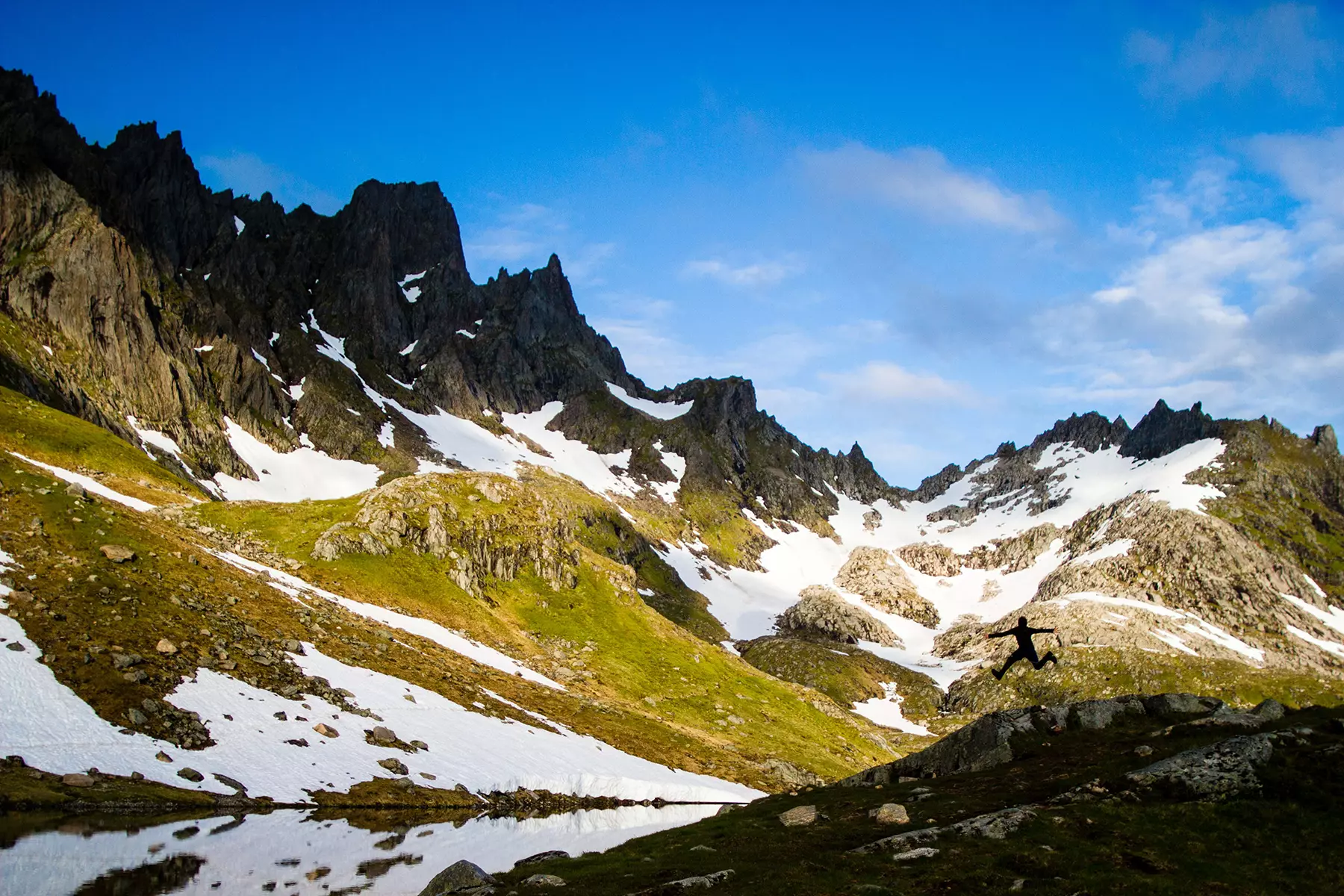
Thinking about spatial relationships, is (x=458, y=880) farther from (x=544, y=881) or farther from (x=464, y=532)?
(x=464, y=532)

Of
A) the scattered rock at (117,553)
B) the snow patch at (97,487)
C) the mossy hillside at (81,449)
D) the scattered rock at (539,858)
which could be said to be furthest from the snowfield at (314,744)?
the mossy hillside at (81,449)

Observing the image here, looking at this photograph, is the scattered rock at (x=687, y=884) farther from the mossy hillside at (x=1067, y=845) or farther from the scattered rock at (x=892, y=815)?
the scattered rock at (x=892, y=815)

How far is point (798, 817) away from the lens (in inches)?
1556

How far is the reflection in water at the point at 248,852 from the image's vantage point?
27391 millimetres

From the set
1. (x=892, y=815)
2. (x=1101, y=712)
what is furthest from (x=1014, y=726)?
(x=892, y=815)

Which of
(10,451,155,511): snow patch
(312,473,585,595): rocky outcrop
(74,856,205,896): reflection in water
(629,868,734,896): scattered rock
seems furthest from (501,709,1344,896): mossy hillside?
(312,473,585,595): rocky outcrop

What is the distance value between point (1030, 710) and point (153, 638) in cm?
5845

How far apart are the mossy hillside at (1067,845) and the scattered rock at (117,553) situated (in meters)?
47.8

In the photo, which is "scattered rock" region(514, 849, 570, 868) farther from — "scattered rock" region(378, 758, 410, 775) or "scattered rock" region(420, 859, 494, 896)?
"scattered rock" region(378, 758, 410, 775)

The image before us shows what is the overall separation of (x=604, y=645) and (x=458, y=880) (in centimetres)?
10197

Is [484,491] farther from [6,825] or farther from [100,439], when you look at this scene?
[6,825]

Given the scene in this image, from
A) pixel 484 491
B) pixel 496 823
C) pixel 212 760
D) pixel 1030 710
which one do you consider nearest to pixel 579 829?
pixel 496 823

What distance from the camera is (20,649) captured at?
44.2m

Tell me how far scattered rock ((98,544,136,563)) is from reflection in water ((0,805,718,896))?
105ft
